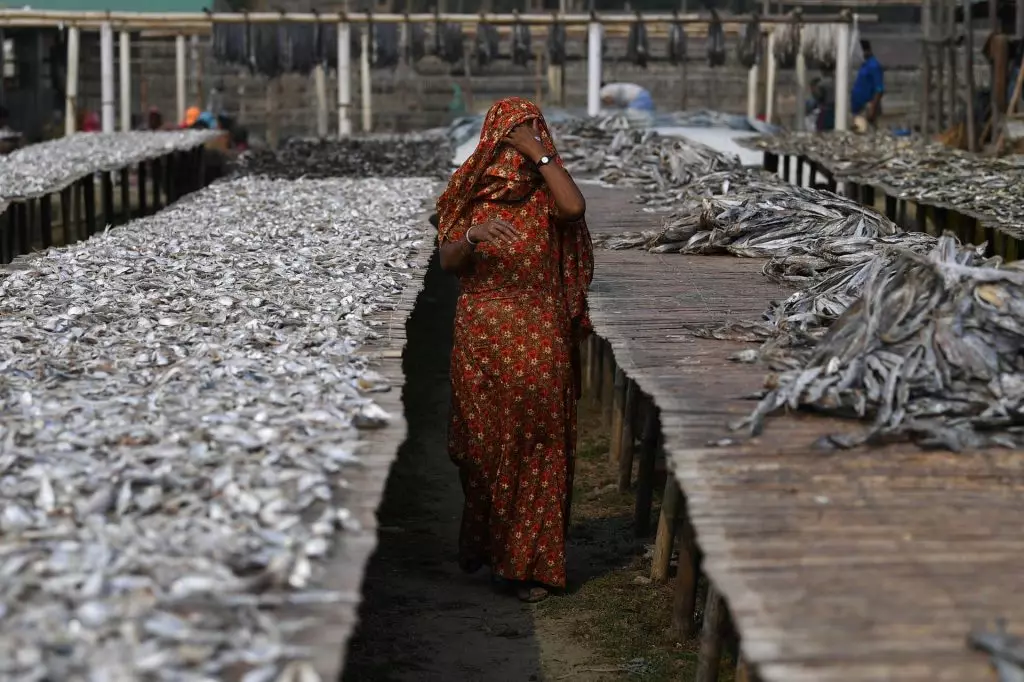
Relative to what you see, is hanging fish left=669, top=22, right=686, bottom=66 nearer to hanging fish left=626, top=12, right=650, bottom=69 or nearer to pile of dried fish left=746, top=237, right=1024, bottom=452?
hanging fish left=626, top=12, right=650, bottom=69

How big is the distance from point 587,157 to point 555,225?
774 cm

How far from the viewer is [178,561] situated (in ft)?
10.1

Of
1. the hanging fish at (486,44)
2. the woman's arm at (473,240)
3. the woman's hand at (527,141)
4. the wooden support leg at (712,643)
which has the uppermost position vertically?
the hanging fish at (486,44)

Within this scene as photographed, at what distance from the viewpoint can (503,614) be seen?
577cm

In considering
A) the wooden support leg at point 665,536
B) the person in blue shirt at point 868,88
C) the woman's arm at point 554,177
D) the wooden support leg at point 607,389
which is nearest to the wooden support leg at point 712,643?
the wooden support leg at point 665,536

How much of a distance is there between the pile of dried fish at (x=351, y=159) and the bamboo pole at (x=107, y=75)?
347 cm

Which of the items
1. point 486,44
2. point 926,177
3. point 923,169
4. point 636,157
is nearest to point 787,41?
point 486,44

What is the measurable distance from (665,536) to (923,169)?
6.52 metres

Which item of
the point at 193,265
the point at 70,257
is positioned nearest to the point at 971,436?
the point at 193,265

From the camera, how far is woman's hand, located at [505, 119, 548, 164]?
18.1 feet

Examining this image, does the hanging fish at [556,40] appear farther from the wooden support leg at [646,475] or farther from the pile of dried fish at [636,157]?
the wooden support leg at [646,475]

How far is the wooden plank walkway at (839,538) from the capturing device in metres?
2.86

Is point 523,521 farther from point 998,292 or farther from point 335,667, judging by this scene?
point 335,667

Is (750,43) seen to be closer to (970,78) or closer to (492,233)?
(970,78)
